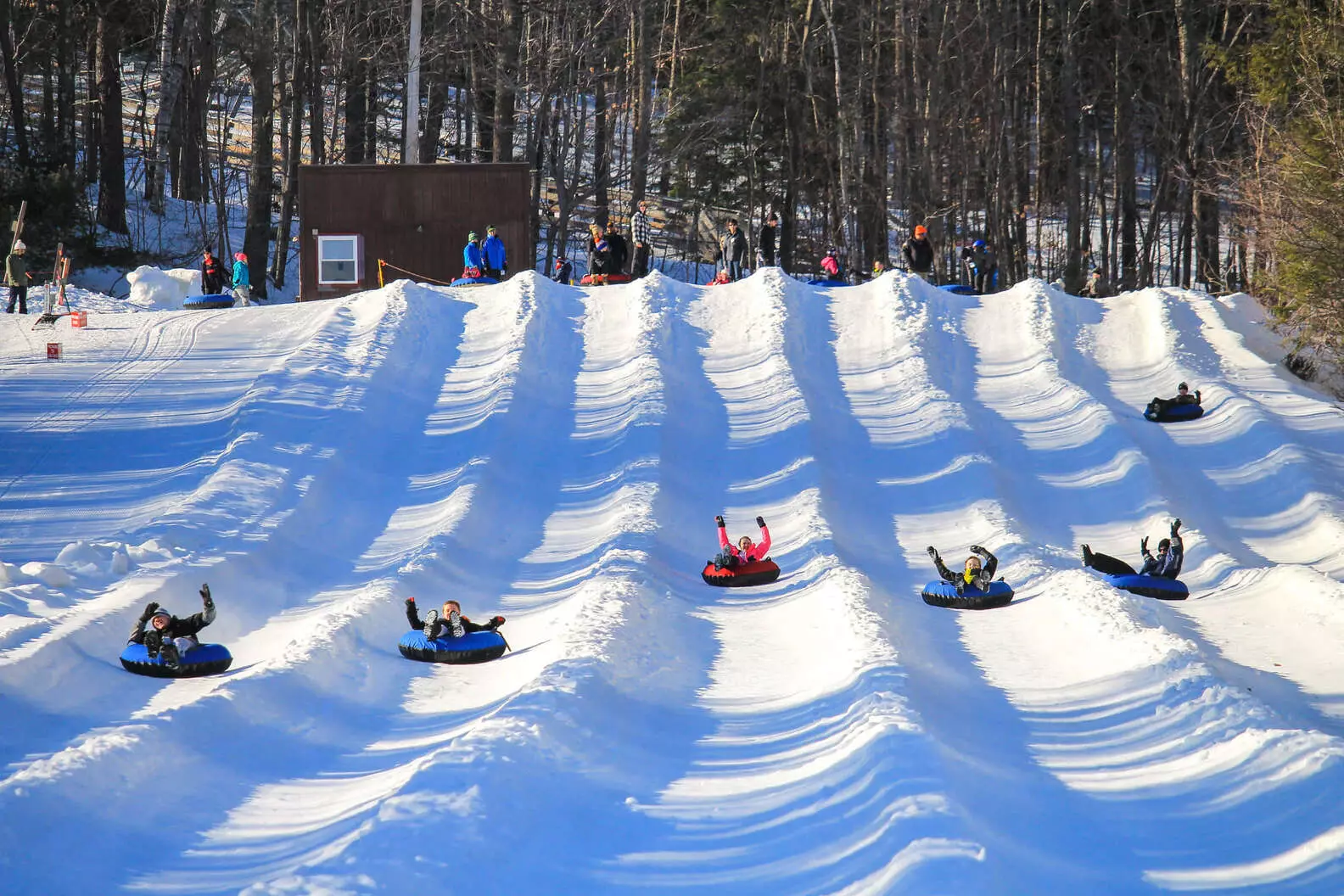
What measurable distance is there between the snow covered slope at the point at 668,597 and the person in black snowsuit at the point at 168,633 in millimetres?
256

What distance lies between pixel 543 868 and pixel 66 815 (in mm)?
2705

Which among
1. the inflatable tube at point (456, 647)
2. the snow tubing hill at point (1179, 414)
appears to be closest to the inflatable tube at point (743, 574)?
the inflatable tube at point (456, 647)

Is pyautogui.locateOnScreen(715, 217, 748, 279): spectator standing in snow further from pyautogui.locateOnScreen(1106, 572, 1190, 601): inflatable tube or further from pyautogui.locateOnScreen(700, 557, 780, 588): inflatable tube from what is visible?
pyautogui.locateOnScreen(1106, 572, 1190, 601): inflatable tube

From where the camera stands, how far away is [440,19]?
126 feet

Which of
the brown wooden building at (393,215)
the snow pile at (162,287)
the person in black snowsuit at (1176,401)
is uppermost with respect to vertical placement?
the brown wooden building at (393,215)

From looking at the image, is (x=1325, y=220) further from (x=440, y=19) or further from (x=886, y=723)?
(x=440, y=19)

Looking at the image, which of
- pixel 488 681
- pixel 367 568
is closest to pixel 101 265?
pixel 367 568

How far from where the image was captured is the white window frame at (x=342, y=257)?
24641mm

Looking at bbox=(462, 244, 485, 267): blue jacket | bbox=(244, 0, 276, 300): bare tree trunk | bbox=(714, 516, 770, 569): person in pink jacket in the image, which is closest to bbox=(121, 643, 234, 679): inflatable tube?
bbox=(714, 516, 770, 569): person in pink jacket

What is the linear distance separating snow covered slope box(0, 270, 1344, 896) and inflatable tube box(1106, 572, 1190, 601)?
18 centimetres

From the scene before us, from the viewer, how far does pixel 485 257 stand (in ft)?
78.9

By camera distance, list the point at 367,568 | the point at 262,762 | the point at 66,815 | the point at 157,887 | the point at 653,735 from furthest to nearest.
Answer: the point at 367,568
the point at 653,735
the point at 262,762
the point at 66,815
the point at 157,887

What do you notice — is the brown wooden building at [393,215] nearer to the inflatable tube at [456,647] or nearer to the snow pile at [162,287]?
the snow pile at [162,287]

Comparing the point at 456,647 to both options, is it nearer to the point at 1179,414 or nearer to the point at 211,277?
the point at 1179,414
